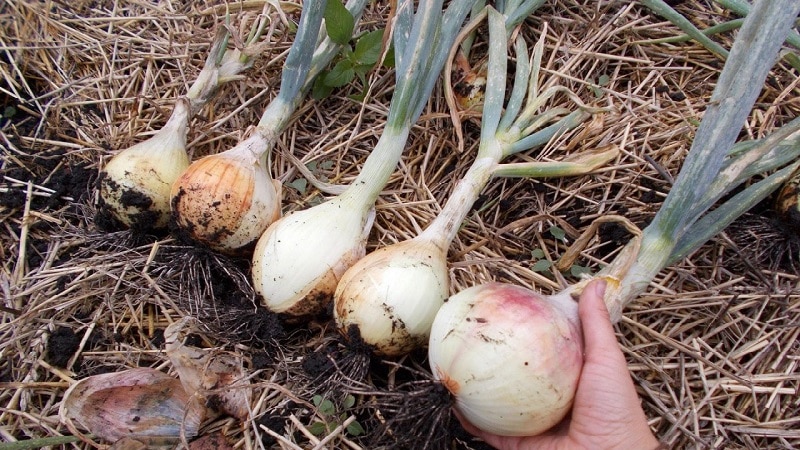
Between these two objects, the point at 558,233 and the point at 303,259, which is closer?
the point at 303,259

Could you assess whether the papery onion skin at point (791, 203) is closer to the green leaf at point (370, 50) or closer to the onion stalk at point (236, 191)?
the green leaf at point (370, 50)

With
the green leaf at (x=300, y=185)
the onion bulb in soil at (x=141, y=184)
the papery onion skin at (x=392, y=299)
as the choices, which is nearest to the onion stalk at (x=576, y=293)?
the papery onion skin at (x=392, y=299)

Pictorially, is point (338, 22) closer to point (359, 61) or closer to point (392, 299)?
point (359, 61)

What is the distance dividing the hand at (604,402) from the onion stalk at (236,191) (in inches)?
39.8

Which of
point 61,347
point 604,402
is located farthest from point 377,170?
point 61,347

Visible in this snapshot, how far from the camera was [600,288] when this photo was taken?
133 cm

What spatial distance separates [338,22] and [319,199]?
63 cm

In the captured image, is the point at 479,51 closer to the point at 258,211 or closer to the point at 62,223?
the point at 258,211

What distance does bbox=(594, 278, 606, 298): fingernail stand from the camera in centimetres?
132

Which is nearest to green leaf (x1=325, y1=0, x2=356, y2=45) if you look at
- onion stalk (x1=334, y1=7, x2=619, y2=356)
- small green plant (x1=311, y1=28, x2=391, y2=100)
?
small green plant (x1=311, y1=28, x2=391, y2=100)

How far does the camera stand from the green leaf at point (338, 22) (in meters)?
1.88

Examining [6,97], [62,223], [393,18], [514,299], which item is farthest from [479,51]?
[6,97]

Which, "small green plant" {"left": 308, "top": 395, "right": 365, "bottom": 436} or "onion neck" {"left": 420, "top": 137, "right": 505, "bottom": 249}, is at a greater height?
"onion neck" {"left": 420, "top": 137, "right": 505, "bottom": 249}

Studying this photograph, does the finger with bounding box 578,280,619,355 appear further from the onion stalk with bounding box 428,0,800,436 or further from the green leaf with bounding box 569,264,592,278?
the green leaf with bounding box 569,264,592,278
